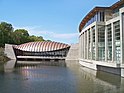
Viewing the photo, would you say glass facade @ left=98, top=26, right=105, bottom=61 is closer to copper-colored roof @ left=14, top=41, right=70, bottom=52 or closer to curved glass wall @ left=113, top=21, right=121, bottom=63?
curved glass wall @ left=113, top=21, right=121, bottom=63

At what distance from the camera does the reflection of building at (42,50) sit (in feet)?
334

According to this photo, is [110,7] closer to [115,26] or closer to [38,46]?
[115,26]

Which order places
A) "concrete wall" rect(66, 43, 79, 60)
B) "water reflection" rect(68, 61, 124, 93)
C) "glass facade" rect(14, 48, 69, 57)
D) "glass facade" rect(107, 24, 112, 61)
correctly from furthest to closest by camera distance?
"glass facade" rect(14, 48, 69, 57)
"concrete wall" rect(66, 43, 79, 60)
"glass facade" rect(107, 24, 112, 61)
"water reflection" rect(68, 61, 124, 93)

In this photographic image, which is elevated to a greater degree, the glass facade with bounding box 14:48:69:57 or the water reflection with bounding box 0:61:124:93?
the glass facade with bounding box 14:48:69:57

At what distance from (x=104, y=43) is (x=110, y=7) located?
810 centimetres

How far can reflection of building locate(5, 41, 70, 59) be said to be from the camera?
334ft

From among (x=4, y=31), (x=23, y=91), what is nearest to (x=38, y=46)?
(x=4, y=31)

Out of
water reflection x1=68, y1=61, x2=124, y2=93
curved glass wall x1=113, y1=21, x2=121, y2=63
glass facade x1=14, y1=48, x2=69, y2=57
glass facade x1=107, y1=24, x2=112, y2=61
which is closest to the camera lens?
water reflection x1=68, y1=61, x2=124, y2=93

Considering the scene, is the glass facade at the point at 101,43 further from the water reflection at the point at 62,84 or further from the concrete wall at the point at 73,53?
the concrete wall at the point at 73,53

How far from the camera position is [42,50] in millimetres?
102375

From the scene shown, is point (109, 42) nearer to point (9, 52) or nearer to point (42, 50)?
point (42, 50)

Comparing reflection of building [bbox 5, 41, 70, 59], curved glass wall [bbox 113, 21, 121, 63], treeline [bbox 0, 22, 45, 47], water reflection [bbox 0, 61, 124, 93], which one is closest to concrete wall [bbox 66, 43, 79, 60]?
reflection of building [bbox 5, 41, 70, 59]

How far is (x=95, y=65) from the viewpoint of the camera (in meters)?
45.6

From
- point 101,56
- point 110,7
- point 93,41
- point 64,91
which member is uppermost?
point 110,7
